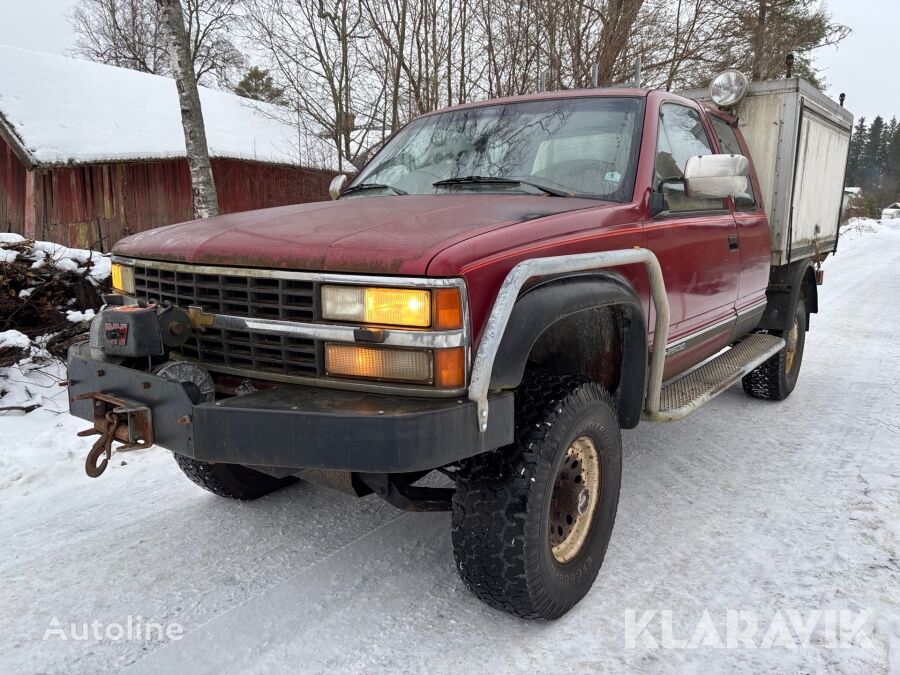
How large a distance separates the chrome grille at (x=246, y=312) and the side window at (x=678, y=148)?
1.85 metres

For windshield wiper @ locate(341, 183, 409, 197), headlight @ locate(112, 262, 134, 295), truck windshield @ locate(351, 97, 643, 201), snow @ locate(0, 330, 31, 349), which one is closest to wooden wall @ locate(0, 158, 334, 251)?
snow @ locate(0, 330, 31, 349)

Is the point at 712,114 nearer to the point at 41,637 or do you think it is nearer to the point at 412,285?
the point at 412,285

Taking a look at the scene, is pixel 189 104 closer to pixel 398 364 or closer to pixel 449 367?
pixel 398 364

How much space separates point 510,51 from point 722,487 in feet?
31.8

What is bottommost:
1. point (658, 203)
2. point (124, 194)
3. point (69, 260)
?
point (69, 260)

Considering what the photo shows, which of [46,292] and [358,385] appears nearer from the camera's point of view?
[358,385]

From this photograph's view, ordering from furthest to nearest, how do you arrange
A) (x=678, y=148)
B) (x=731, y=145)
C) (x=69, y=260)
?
(x=69, y=260) < (x=731, y=145) < (x=678, y=148)

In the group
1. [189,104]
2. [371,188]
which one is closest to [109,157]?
[189,104]

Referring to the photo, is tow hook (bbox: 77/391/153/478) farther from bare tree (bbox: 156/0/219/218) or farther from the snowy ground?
bare tree (bbox: 156/0/219/218)

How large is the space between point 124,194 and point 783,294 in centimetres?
1352

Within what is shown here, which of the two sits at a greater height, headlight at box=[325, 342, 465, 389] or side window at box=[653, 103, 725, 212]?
side window at box=[653, 103, 725, 212]

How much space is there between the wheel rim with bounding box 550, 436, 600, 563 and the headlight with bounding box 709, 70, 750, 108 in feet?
10.8

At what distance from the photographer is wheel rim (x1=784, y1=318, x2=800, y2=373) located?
538 cm

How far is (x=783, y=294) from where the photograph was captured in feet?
17.1
